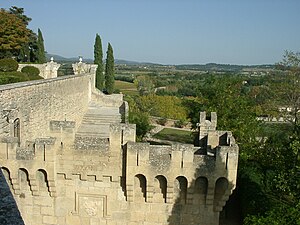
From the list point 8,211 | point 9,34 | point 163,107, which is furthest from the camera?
point 163,107

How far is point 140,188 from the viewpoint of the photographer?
8.90 meters

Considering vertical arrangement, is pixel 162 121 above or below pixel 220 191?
below

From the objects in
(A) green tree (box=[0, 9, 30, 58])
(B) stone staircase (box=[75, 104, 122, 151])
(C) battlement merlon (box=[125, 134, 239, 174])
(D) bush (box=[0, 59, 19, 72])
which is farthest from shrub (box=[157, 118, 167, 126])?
(C) battlement merlon (box=[125, 134, 239, 174])

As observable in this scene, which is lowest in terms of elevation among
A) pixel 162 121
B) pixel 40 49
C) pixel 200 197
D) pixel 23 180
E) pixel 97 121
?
pixel 162 121

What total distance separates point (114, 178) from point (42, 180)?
6.49 feet

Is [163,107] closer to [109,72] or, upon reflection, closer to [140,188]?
[109,72]

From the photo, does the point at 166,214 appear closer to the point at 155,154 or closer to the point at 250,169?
the point at 155,154

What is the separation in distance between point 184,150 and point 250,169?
836 cm

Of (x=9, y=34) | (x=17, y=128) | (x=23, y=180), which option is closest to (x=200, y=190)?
(x=23, y=180)

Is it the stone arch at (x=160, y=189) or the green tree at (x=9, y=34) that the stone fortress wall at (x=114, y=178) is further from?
the green tree at (x=9, y=34)

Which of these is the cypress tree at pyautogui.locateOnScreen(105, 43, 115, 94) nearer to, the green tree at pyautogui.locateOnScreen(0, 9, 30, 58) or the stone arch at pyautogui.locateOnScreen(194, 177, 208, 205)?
the green tree at pyautogui.locateOnScreen(0, 9, 30, 58)

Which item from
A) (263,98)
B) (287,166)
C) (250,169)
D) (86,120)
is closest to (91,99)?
(86,120)

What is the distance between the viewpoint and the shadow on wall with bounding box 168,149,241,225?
850cm

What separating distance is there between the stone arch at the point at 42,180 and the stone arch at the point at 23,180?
0.92 ft
